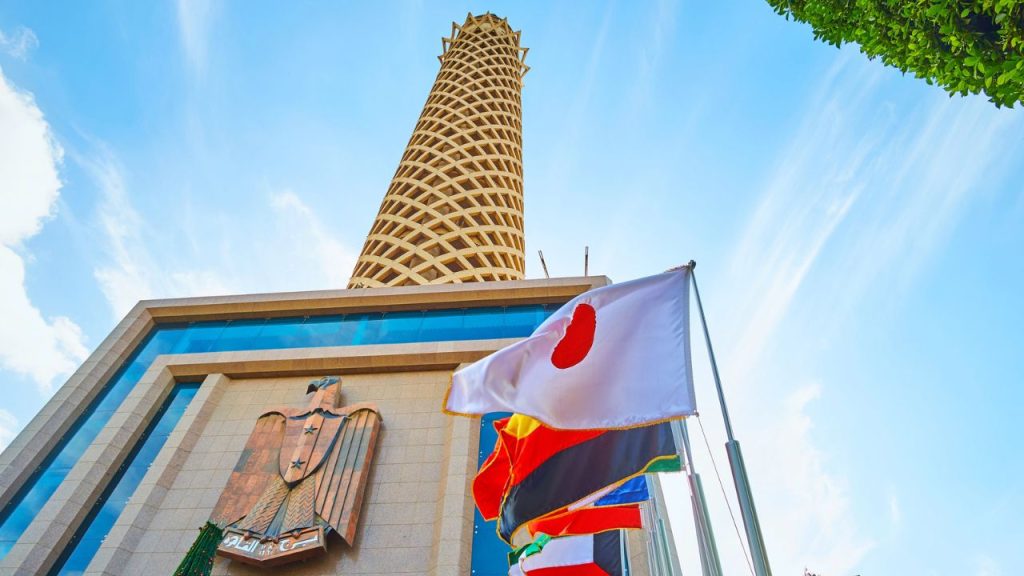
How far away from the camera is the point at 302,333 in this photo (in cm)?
1459

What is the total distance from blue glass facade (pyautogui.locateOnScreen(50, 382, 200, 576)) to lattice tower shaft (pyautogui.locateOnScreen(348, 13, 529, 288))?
7.05m

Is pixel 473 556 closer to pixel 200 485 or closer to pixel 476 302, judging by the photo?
pixel 200 485

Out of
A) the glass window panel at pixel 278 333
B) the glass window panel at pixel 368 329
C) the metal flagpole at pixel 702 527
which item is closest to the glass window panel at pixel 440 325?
the glass window panel at pixel 368 329

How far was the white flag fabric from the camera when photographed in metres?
5.08

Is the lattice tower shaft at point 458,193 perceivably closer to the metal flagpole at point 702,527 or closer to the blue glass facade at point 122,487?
the blue glass facade at point 122,487

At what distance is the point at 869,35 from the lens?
22.0 ft

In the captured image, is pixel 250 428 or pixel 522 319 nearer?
pixel 250 428

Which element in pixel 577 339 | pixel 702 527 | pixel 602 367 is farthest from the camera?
pixel 577 339

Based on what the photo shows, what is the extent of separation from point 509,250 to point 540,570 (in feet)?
51.3

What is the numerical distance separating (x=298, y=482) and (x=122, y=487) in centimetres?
390

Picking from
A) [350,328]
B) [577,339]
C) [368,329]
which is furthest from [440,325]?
[577,339]

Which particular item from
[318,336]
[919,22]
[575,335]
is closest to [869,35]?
[919,22]

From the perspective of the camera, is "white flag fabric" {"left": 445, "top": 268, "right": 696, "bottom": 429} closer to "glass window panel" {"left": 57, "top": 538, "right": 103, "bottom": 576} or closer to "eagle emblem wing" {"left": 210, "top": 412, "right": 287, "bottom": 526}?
"eagle emblem wing" {"left": 210, "top": 412, "right": 287, "bottom": 526}

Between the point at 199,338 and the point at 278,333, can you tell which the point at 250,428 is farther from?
the point at 199,338
